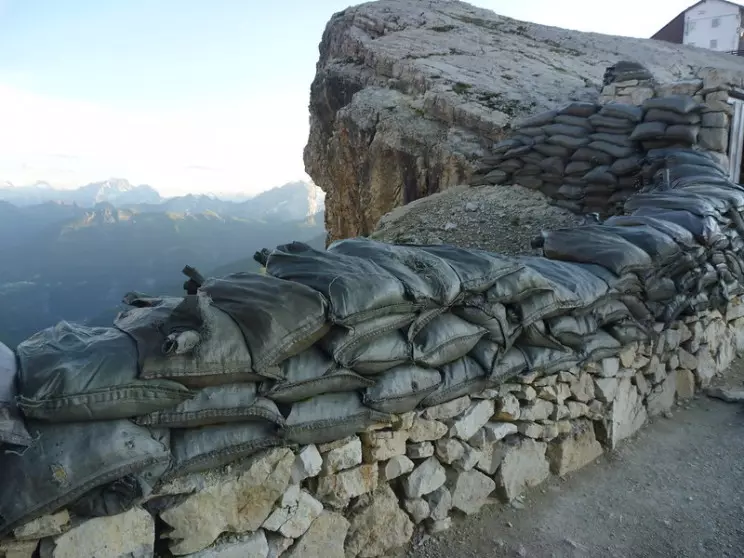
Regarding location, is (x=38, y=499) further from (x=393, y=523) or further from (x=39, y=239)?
(x=39, y=239)

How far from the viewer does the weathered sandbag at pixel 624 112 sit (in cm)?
688

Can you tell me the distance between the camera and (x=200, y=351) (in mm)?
1915

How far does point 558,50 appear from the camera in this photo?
14.9 m

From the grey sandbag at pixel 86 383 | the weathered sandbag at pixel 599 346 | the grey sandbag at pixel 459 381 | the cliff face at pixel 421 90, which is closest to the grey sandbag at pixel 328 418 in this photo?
the grey sandbag at pixel 459 381

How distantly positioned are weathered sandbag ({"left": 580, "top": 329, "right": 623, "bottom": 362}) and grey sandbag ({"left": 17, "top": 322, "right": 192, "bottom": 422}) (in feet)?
8.13

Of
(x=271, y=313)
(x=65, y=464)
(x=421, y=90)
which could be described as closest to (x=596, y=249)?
(x=271, y=313)

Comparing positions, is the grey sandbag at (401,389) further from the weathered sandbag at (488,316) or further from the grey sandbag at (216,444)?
the grey sandbag at (216,444)

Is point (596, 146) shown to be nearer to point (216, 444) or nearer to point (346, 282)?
point (346, 282)

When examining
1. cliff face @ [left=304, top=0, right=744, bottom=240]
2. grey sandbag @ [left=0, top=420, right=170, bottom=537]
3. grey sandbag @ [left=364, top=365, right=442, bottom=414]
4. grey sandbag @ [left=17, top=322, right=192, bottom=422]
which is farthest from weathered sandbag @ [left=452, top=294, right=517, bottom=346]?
cliff face @ [left=304, top=0, right=744, bottom=240]

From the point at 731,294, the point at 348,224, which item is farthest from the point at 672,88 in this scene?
the point at 348,224

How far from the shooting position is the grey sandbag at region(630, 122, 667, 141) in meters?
6.57

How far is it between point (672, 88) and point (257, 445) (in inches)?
293

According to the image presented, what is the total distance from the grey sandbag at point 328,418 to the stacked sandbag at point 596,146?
5.38 m

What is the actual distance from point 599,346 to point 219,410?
99.0 inches
